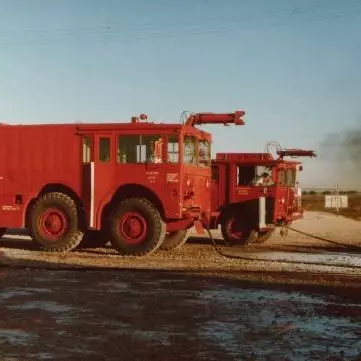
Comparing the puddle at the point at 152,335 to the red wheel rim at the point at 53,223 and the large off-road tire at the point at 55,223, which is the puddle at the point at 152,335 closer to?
the large off-road tire at the point at 55,223

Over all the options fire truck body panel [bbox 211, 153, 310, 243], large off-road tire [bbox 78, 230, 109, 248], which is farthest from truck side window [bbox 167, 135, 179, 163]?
fire truck body panel [bbox 211, 153, 310, 243]

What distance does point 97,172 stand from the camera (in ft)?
52.8

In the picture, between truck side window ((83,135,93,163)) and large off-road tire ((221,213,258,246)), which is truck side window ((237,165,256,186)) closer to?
large off-road tire ((221,213,258,246))

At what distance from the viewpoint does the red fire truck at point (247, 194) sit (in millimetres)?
19297

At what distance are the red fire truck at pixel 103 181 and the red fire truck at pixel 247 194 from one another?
241cm

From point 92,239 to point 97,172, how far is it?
288 centimetres

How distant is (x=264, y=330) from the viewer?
24.5 feet

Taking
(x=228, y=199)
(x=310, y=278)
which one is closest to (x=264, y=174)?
(x=228, y=199)

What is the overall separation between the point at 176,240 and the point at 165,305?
9.26 m

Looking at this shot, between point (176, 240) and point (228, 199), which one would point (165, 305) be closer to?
point (176, 240)

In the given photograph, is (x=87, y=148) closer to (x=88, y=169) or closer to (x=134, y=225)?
(x=88, y=169)

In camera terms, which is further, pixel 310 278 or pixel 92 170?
pixel 92 170

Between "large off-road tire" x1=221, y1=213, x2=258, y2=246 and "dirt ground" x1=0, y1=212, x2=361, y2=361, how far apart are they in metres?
3.45

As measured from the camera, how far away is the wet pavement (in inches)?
255
